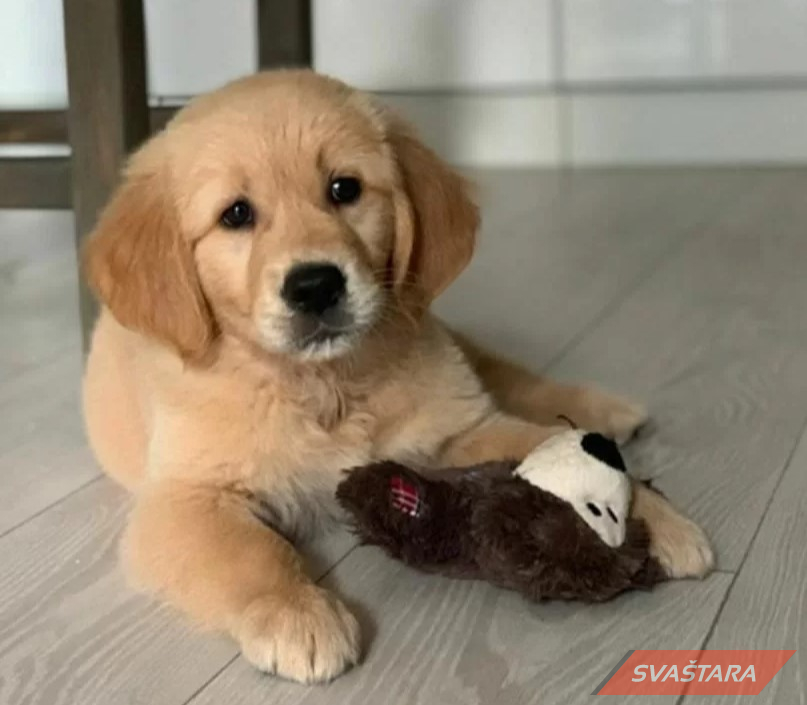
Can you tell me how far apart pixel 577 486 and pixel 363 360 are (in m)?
0.32

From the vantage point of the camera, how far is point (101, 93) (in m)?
1.84

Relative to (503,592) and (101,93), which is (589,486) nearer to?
(503,592)

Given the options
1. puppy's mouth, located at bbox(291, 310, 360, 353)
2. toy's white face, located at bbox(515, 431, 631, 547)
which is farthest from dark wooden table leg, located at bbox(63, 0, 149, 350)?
toy's white face, located at bbox(515, 431, 631, 547)

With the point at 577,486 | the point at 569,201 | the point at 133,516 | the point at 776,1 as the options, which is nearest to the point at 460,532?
the point at 577,486

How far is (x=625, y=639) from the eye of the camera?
4.11 ft

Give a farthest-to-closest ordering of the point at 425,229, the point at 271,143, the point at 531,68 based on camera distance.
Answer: the point at 531,68 → the point at 425,229 → the point at 271,143

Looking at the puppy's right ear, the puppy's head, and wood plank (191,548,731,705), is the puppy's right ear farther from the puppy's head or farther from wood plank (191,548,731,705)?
wood plank (191,548,731,705)

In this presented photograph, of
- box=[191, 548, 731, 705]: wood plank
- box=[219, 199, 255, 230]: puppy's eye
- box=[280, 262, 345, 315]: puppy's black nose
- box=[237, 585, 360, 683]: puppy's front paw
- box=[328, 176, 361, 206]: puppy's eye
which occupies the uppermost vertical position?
box=[328, 176, 361, 206]: puppy's eye

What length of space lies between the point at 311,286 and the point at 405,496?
0.24m

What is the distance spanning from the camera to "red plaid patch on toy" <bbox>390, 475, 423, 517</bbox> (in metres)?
1.39

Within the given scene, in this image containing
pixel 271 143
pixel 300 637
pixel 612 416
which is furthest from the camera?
pixel 612 416

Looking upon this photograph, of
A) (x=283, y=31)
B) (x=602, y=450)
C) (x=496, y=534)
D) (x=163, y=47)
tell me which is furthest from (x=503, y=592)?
(x=163, y=47)

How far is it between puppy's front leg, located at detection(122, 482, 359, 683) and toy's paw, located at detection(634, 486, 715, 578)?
0.33 metres

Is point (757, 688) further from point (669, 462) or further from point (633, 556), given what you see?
point (669, 462)
